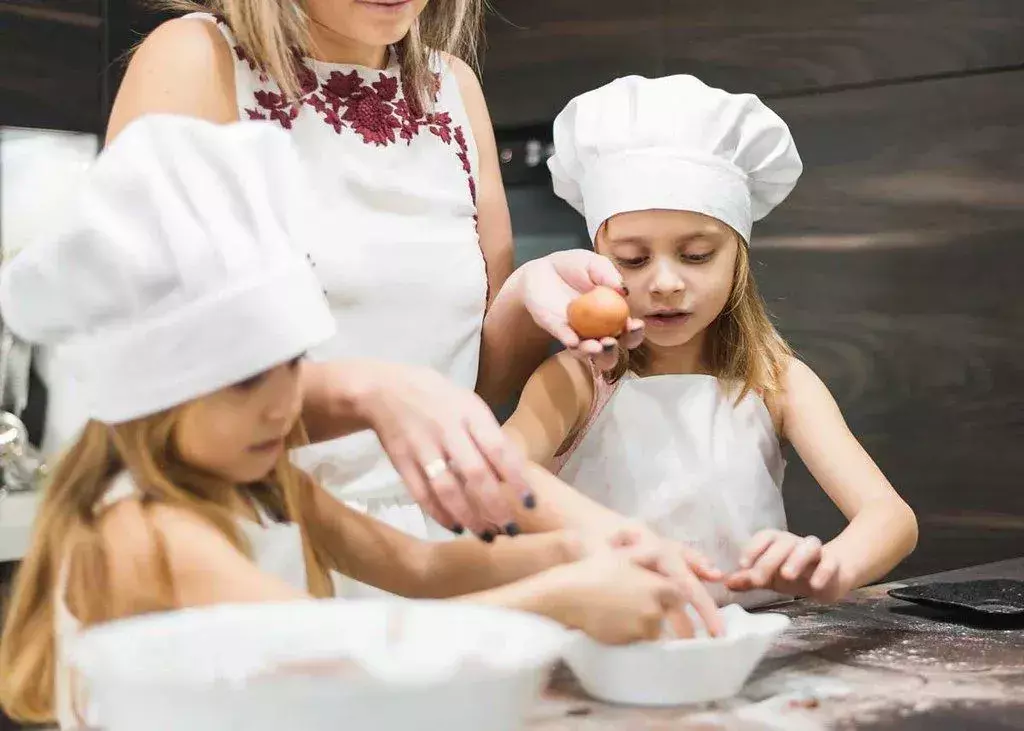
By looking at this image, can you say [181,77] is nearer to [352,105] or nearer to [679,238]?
[352,105]

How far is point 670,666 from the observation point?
0.67 metres

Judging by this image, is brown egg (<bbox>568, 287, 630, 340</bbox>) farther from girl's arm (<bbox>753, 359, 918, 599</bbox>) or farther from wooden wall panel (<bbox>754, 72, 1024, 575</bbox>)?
wooden wall panel (<bbox>754, 72, 1024, 575</bbox>)

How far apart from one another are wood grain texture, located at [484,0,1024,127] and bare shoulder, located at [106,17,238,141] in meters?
0.97

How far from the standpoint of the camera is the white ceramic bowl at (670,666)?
665mm

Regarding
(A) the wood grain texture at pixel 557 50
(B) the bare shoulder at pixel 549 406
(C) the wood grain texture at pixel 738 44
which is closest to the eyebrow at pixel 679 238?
(B) the bare shoulder at pixel 549 406

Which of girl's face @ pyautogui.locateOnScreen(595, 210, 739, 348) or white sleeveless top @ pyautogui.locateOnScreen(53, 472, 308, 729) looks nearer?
white sleeveless top @ pyautogui.locateOnScreen(53, 472, 308, 729)

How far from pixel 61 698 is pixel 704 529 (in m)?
0.59

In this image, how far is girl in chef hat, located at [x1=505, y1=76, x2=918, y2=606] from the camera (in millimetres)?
958

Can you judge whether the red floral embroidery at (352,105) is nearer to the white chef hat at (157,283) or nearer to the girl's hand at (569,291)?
the girl's hand at (569,291)

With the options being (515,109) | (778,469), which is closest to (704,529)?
(778,469)

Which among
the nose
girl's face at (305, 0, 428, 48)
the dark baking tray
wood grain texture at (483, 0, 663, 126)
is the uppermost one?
wood grain texture at (483, 0, 663, 126)

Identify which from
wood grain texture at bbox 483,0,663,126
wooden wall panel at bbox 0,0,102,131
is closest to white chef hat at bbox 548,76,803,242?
wood grain texture at bbox 483,0,663,126

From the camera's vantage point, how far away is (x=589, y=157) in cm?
100

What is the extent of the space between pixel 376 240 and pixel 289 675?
376 mm
